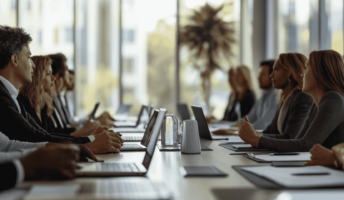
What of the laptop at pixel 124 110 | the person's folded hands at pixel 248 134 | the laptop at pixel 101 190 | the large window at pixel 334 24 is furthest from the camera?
the laptop at pixel 124 110

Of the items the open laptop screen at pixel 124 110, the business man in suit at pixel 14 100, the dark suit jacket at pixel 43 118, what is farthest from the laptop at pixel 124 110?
the business man in suit at pixel 14 100

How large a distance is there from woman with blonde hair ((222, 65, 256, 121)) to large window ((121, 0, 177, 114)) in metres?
1.88

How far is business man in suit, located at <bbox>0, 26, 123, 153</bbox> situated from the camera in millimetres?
1660

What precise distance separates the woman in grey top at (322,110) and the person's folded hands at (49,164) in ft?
3.46

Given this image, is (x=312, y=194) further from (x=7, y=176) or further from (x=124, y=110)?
(x=124, y=110)

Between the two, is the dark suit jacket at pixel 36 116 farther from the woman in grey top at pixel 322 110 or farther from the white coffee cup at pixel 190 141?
the woman in grey top at pixel 322 110

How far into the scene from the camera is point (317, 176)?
111 cm

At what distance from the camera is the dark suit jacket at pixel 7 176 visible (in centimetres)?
96

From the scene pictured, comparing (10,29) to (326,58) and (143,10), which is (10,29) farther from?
(143,10)

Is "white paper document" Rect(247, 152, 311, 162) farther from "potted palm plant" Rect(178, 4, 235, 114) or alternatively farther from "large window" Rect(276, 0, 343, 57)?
"potted palm plant" Rect(178, 4, 235, 114)

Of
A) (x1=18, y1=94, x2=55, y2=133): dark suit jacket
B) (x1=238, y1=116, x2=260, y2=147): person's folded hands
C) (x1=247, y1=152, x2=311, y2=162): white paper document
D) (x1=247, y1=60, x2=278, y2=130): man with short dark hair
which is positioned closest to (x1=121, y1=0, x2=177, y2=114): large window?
(x1=247, y1=60, x2=278, y2=130): man with short dark hair

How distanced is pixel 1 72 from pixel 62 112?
92.1 inches

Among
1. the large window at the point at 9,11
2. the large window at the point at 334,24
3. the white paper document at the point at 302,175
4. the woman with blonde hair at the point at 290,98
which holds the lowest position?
the white paper document at the point at 302,175

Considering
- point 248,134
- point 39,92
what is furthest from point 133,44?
point 248,134
